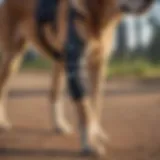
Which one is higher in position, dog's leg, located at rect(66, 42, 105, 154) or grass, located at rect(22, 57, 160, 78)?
grass, located at rect(22, 57, 160, 78)

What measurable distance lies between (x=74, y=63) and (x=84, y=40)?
7cm

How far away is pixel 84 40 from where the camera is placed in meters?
1.79

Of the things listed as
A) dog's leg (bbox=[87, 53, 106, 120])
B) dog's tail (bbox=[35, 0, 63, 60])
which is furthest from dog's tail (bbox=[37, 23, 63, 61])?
dog's leg (bbox=[87, 53, 106, 120])

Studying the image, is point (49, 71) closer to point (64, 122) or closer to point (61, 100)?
point (61, 100)

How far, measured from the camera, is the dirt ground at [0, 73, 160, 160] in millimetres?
1739

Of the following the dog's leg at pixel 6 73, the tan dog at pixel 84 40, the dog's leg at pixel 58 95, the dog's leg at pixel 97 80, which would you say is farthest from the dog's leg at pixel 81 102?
the dog's leg at pixel 6 73

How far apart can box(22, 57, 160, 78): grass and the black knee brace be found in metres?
0.31

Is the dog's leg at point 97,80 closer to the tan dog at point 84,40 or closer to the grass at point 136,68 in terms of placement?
the tan dog at point 84,40

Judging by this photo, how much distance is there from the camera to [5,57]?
7.29 ft

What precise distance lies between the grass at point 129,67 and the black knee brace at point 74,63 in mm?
314

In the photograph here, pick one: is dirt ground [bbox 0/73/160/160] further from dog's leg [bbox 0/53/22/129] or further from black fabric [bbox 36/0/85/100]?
black fabric [bbox 36/0/85/100]

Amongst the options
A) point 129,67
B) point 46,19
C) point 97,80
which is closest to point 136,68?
point 129,67

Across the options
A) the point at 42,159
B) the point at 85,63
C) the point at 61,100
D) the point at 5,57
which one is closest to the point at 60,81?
the point at 61,100

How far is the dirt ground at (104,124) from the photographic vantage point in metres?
1.74
